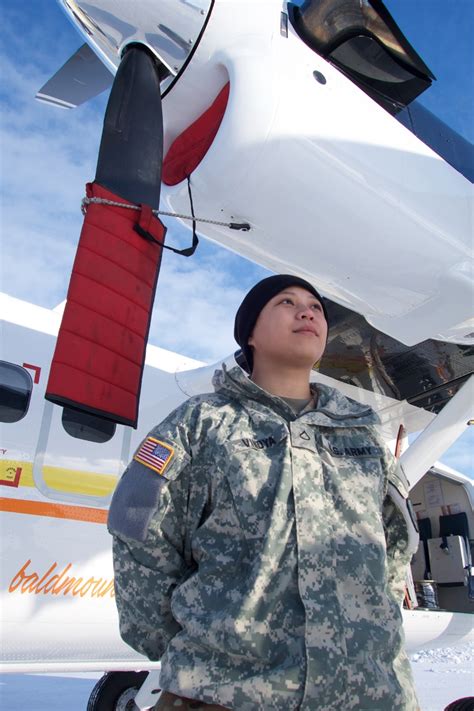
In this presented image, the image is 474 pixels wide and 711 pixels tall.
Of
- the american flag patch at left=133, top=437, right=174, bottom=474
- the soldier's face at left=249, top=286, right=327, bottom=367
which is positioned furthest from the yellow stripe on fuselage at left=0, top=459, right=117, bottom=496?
the american flag patch at left=133, top=437, right=174, bottom=474

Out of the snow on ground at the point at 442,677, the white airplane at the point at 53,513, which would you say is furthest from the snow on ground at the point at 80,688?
the white airplane at the point at 53,513

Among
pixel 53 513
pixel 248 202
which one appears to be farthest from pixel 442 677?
pixel 248 202

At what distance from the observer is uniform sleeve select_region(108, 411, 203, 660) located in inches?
51.2

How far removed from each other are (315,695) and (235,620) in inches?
7.7

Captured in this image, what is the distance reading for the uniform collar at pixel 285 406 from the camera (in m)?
1.48

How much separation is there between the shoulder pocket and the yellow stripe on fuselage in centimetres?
242

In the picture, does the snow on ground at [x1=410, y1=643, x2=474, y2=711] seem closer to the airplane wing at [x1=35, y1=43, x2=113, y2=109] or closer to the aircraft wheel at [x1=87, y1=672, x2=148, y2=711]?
the aircraft wheel at [x1=87, y1=672, x2=148, y2=711]

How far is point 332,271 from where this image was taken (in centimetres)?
321

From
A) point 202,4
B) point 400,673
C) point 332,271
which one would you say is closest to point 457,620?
point 332,271

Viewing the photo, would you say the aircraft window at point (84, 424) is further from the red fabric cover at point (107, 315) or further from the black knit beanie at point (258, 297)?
the black knit beanie at point (258, 297)

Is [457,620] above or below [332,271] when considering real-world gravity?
below

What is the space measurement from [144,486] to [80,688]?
272 inches

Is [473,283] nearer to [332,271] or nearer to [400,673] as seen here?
[332,271]

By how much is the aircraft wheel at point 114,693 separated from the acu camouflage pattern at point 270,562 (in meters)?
4.20
